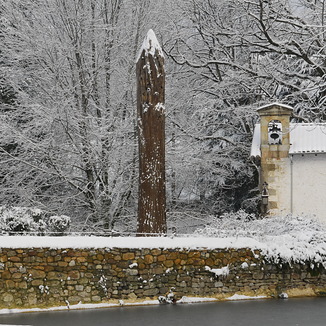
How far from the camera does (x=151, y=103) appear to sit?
14578 mm

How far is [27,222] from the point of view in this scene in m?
14.8

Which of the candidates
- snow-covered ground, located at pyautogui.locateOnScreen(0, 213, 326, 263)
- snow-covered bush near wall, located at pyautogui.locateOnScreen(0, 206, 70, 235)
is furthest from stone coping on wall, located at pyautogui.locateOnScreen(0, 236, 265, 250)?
snow-covered bush near wall, located at pyautogui.locateOnScreen(0, 206, 70, 235)

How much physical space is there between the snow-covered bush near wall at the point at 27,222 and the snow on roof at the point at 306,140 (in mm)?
7128

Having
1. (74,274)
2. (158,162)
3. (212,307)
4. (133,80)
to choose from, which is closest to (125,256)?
(74,274)

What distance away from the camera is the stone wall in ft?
37.8

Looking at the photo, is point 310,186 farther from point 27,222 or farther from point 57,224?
point 27,222

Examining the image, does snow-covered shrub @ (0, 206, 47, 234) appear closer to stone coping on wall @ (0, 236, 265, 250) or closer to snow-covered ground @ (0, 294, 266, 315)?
stone coping on wall @ (0, 236, 265, 250)

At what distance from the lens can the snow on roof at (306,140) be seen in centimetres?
1853

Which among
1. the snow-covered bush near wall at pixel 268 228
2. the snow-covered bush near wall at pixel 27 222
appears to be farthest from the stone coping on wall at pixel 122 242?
the snow-covered bush near wall at pixel 27 222

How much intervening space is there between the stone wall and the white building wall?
5247mm

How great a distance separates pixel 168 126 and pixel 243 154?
5.35m

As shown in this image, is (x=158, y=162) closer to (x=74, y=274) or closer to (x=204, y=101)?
(x=74, y=274)

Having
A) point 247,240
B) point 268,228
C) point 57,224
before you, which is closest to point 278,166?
point 268,228

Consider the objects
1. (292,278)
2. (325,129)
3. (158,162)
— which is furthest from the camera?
(325,129)
